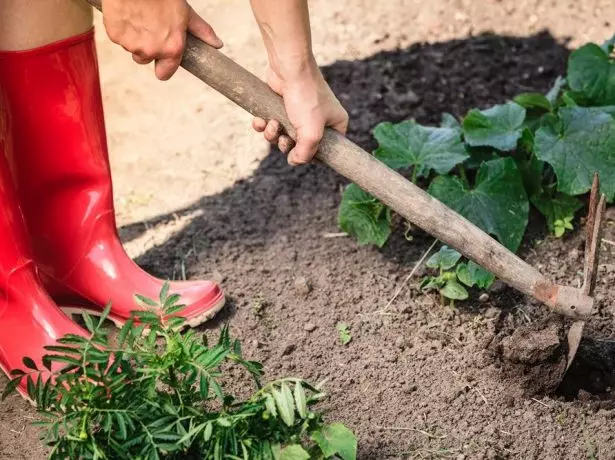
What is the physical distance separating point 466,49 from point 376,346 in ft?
4.91

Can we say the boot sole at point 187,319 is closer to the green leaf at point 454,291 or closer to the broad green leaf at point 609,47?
the green leaf at point 454,291

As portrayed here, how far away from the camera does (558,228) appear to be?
100 inches

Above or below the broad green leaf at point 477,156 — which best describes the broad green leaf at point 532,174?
below

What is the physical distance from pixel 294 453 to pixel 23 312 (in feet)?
2.56

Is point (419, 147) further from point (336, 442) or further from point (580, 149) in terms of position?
point (336, 442)

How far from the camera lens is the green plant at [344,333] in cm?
226

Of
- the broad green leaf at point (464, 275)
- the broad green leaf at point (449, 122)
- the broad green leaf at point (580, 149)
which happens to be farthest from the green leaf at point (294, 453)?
the broad green leaf at point (449, 122)

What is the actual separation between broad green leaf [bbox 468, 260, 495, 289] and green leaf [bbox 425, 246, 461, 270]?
0.14ft

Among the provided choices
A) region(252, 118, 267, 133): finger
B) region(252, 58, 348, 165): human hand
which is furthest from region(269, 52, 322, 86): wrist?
region(252, 118, 267, 133): finger

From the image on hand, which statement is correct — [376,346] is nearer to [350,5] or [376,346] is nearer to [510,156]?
[510,156]

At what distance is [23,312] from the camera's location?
6.88 ft

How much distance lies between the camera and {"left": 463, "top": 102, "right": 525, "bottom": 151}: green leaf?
2561 mm

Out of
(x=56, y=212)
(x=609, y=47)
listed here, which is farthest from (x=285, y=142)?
(x=609, y=47)

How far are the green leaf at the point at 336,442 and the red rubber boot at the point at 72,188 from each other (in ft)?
2.01
